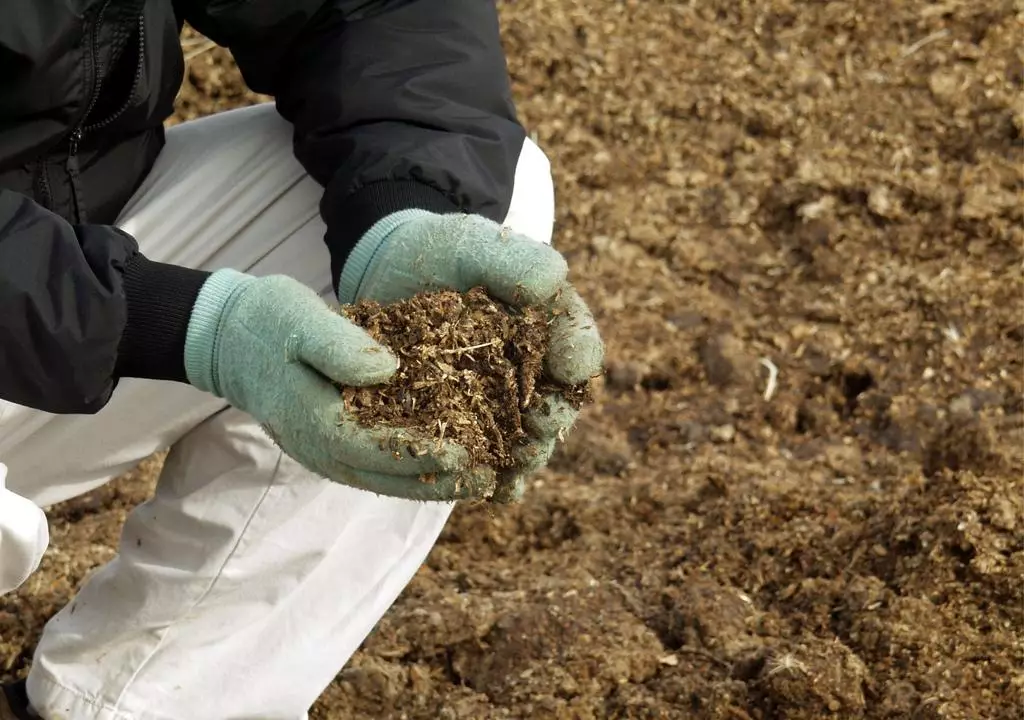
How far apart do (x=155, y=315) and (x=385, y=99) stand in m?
0.52

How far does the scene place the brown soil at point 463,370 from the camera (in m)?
1.46

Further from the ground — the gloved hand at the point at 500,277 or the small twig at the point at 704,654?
the gloved hand at the point at 500,277

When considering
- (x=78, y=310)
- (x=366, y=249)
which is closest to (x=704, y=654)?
(x=366, y=249)

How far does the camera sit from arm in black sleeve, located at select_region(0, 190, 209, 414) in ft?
4.54

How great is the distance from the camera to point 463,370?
1505 millimetres

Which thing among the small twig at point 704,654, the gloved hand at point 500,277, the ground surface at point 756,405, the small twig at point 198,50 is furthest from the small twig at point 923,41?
the gloved hand at point 500,277

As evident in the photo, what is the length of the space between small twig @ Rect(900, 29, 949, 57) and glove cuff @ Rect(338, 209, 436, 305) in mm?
2731

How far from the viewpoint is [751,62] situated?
158 inches

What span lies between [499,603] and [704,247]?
5.07ft

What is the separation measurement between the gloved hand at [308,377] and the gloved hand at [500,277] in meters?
0.12

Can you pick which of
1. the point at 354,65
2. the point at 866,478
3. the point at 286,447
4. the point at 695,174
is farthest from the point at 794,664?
the point at 695,174

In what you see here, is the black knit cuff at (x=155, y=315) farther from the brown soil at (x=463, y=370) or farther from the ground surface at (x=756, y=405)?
the ground surface at (x=756, y=405)

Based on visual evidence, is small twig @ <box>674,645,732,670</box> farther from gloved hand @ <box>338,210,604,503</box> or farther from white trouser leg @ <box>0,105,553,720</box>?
gloved hand @ <box>338,210,604,503</box>

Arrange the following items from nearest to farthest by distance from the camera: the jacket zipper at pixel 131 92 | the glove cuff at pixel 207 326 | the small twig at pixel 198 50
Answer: the glove cuff at pixel 207 326, the jacket zipper at pixel 131 92, the small twig at pixel 198 50
